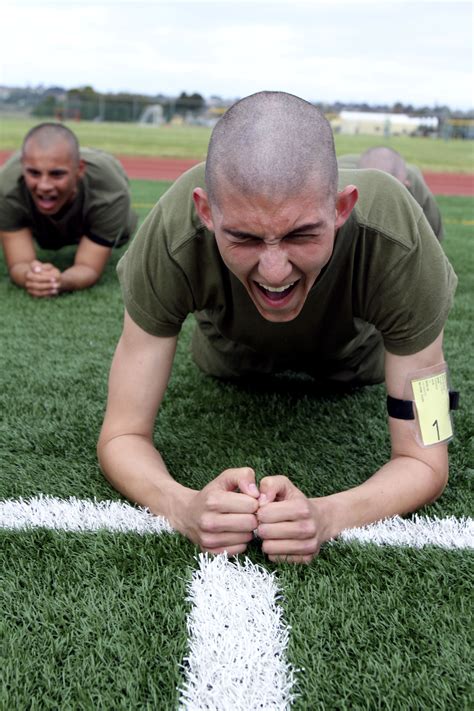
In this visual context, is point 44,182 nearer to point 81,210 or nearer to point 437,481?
point 81,210

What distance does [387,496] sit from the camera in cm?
200

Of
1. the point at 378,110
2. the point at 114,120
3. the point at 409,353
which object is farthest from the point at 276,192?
the point at 378,110

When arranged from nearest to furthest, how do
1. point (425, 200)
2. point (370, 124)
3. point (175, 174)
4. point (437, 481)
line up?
point (437, 481), point (425, 200), point (175, 174), point (370, 124)

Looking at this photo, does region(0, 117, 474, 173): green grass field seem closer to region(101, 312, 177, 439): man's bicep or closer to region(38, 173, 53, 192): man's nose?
region(38, 173, 53, 192): man's nose

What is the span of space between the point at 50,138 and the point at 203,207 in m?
3.20

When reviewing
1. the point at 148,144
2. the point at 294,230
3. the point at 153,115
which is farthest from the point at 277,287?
the point at 153,115

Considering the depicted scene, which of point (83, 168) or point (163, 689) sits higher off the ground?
point (83, 168)

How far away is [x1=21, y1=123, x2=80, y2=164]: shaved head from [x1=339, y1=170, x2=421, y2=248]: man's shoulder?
304cm

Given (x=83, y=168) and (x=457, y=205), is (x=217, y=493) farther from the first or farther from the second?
(x=457, y=205)

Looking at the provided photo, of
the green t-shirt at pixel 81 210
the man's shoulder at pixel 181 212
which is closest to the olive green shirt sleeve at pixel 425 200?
the green t-shirt at pixel 81 210

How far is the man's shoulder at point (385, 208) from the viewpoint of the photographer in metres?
1.97

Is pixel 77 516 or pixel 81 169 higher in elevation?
pixel 81 169

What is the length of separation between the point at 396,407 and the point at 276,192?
2.32ft

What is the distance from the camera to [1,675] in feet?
4.85
